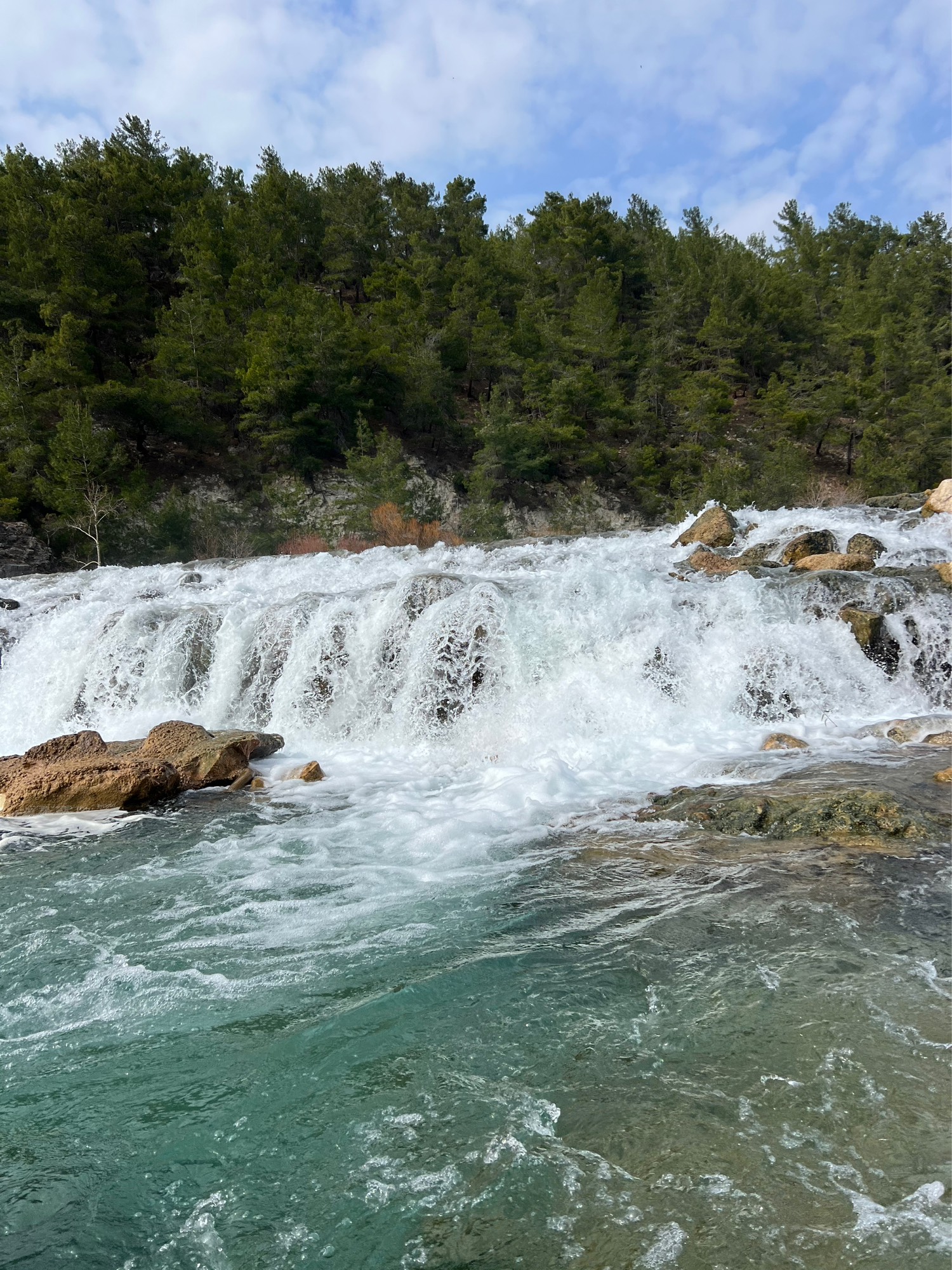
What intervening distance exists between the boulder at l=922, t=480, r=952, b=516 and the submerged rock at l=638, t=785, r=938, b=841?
1070 centimetres

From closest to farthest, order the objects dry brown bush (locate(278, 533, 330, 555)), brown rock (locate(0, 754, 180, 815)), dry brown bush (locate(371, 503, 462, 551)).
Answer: brown rock (locate(0, 754, 180, 815)) < dry brown bush (locate(278, 533, 330, 555)) < dry brown bush (locate(371, 503, 462, 551))

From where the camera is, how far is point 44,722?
10.1 m

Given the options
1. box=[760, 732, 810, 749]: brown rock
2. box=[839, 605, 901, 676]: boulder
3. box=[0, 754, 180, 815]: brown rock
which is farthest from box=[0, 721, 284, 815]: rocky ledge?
box=[839, 605, 901, 676]: boulder

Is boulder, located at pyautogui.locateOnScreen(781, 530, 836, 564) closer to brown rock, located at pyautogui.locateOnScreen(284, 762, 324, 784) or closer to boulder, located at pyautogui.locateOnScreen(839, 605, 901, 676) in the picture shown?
boulder, located at pyautogui.locateOnScreen(839, 605, 901, 676)

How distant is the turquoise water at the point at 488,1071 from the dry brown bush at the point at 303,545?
19.9 m

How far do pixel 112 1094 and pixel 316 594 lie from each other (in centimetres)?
843

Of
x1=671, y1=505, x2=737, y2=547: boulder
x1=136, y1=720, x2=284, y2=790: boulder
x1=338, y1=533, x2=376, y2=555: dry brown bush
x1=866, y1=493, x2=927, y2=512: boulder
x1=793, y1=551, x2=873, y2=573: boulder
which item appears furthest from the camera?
x1=338, y1=533, x2=376, y2=555: dry brown bush

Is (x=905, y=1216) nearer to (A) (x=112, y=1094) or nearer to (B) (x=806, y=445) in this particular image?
(A) (x=112, y=1094)

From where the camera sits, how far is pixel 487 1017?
3184 mm

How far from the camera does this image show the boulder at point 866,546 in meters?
11.7

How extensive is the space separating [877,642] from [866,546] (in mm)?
3889

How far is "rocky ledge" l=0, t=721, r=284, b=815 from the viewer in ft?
21.9

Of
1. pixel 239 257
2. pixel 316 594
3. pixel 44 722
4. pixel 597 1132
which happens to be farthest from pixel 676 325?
pixel 597 1132

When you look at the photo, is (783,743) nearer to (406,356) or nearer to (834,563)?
(834,563)
